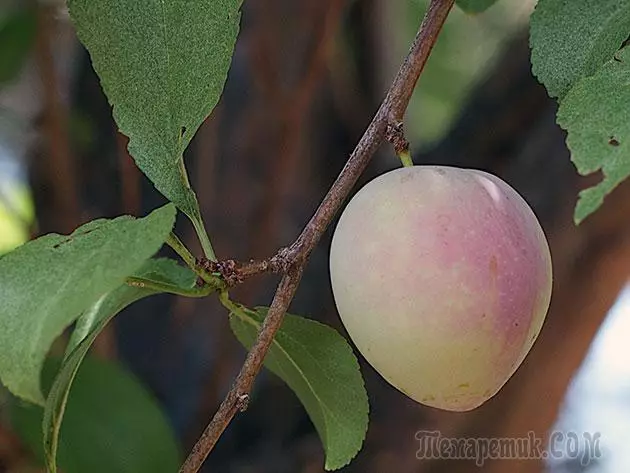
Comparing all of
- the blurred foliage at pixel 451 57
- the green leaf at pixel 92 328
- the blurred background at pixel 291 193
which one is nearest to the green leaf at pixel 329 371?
the green leaf at pixel 92 328

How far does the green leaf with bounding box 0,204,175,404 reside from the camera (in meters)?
0.23

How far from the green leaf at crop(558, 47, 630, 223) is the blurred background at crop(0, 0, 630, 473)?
1.20 ft

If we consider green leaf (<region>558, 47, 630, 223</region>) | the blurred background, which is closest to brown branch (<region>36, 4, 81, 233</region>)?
the blurred background

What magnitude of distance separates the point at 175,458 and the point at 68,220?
265 millimetres

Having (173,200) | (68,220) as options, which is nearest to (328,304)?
(68,220)

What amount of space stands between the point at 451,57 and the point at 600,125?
82cm

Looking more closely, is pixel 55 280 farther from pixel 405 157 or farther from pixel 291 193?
pixel 291 193

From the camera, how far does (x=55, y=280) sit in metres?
0.24

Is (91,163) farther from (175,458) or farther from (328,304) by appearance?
(175,458)

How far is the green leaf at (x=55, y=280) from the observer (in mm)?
229

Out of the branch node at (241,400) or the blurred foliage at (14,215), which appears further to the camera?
the blurred foliage at (14,215)

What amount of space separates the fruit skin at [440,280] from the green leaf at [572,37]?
5cm

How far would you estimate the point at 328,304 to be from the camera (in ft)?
2.67

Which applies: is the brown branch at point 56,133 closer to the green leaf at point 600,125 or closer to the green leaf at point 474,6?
the green leaf at point 474,6
